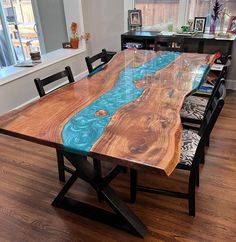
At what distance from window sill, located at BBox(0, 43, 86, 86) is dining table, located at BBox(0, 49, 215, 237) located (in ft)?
4.32

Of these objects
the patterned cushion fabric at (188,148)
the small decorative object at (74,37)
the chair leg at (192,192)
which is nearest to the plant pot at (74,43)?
the small decorative object at (74,37)

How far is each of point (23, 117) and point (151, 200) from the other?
1.11m

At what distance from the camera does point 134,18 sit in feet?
12.7

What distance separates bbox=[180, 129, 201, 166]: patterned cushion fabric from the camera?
159 cm

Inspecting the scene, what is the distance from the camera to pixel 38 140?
4.18ft

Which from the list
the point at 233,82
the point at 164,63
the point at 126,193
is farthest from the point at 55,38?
the point at 126,193

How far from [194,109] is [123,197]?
0.97 m

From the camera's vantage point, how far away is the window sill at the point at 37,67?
2.96 m

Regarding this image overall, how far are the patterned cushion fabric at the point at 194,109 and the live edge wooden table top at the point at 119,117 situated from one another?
0.90ft

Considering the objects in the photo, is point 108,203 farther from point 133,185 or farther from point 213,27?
point 213,27

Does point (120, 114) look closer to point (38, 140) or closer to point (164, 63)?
point (38, 140)

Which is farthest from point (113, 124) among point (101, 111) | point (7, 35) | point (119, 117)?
point (7, 35)

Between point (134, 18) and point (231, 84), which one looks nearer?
point (231, 84)

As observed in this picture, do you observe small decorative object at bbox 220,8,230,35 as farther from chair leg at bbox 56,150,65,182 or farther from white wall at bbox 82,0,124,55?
chair leg at bbox 56,150,65,182
